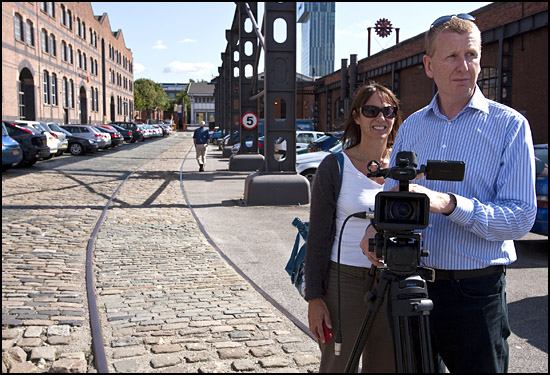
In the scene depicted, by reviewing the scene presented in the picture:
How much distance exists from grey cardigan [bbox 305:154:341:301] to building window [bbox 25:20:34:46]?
1632 inches

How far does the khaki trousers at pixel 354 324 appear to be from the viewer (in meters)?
2.57

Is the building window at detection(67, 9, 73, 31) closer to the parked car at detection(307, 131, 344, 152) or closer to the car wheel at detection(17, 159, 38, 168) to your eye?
the car wheel at detection(17, 159, 38, 168)

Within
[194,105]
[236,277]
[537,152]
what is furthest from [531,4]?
[194,105]

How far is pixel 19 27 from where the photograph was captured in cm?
3759

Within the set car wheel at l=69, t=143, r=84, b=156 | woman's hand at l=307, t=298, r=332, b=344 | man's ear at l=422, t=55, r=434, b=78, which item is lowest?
car wheel at l=69, t=143, r=84, b=156

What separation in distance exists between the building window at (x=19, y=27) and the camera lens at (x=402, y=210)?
40.2 metres

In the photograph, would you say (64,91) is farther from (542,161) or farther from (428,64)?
(428,64)

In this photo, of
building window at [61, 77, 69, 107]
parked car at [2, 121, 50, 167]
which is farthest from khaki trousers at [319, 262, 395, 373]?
building window at [61, 77, 69, 107]

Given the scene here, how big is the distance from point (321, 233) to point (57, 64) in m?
48.2

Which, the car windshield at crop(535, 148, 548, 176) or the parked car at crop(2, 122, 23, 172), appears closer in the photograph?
the car windshield at crop(535, 148, 548, 176)

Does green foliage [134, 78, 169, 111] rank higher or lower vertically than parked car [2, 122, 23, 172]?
higher

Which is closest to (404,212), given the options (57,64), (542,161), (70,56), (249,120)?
(542,161)

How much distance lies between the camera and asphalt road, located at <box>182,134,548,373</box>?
14.9ft

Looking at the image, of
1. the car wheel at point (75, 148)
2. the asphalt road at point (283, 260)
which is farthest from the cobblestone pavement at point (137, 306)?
the car wheel at point (75, 148)
